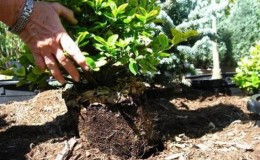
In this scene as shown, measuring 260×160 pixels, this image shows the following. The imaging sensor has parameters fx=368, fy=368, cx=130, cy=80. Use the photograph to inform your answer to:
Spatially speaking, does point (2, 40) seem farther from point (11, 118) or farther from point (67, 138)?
point (67, 138)

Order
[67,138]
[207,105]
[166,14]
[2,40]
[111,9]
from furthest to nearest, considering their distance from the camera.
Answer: [2,40], [166,14], [207,105], [67,138], [111,9]

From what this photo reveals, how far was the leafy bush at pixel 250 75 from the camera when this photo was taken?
3568 mm

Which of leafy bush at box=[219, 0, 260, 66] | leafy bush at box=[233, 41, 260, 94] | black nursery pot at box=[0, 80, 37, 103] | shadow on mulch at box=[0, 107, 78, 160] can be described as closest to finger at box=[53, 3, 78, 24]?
shadow on mulch at box=[0, 107, 78, 160]

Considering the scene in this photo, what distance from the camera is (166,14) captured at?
12.1 feet

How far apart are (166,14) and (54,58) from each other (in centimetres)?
257

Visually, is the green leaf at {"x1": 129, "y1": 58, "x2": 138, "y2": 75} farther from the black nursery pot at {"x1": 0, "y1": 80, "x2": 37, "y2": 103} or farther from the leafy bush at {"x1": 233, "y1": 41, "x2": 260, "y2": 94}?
the black nursery pot at {"x1": 0, "y1": 80, "x2": 37, "y2": 103}

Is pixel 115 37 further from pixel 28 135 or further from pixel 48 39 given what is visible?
pixel 28 135

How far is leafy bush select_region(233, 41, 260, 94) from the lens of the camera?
3568 mm

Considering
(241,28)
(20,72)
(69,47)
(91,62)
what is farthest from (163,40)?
(241,28)

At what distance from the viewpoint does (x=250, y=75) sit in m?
3.64

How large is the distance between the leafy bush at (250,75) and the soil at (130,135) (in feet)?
2.73

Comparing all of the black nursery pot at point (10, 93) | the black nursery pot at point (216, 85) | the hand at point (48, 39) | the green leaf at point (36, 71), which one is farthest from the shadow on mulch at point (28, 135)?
the black nursery pot at point (216, 85)

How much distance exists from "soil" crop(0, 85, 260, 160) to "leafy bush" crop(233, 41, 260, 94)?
0.83 metres

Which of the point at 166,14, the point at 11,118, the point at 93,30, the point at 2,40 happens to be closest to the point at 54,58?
the point at 93,30
